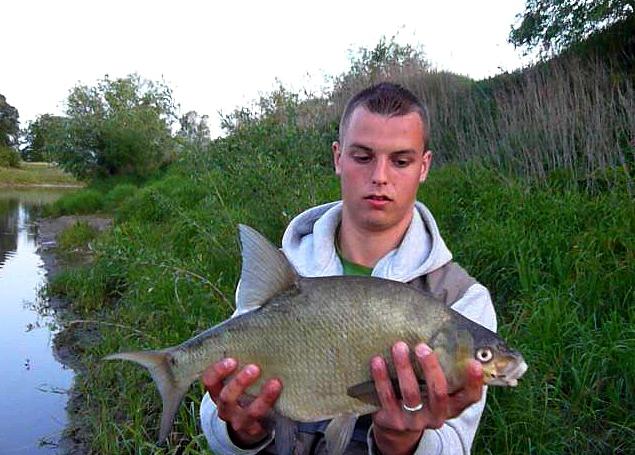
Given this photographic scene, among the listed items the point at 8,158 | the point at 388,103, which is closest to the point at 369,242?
the point at 388,103

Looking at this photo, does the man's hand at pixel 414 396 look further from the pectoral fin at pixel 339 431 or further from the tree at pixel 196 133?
the tree at pixel 196 133

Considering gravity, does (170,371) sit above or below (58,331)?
above

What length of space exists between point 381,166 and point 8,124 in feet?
220

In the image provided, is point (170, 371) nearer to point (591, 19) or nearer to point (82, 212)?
point (591, 19)

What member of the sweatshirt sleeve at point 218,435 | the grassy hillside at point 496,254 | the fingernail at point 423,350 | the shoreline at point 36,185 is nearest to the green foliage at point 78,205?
the grassy hillside at point 496,254

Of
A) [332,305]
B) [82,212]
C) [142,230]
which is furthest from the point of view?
[82,212]

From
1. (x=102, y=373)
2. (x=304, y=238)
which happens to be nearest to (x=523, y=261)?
(x=304, y=238)

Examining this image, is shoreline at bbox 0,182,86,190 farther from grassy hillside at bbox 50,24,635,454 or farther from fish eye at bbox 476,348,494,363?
fish eye at bbox 476,348,494,363

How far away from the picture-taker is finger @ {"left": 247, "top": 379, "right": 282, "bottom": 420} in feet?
5.60

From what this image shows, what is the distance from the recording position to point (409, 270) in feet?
7.03

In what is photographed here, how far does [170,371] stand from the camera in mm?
1803

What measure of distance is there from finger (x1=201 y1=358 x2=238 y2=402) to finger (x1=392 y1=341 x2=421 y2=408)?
43 cm

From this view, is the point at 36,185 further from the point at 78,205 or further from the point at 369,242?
the point at 369,242

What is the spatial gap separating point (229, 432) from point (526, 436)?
162cm
